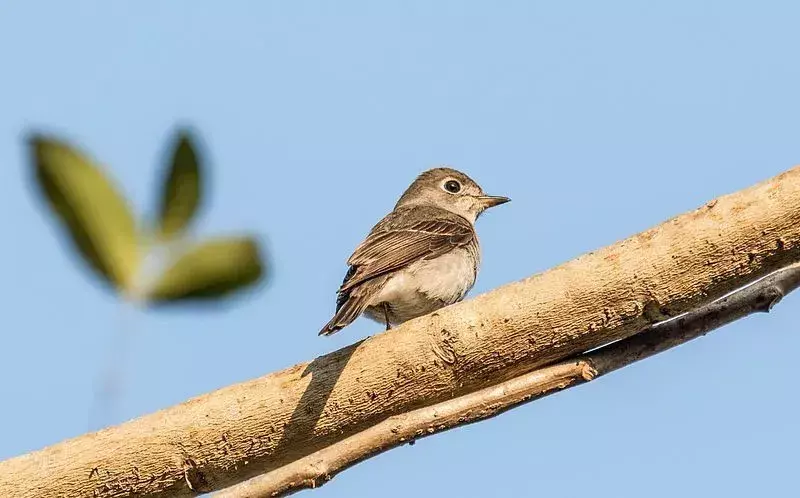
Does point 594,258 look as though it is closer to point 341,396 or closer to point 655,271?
point 655,271

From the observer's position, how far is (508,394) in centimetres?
484

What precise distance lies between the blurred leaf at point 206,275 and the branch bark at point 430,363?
394 cm

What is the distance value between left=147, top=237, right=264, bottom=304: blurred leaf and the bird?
505 cm

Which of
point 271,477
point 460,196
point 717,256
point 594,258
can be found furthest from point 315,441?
point 460,196

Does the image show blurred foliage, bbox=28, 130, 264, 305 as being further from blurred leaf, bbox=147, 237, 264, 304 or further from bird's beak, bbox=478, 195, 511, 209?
bird's beak, bbox=478, 195, 511, 209

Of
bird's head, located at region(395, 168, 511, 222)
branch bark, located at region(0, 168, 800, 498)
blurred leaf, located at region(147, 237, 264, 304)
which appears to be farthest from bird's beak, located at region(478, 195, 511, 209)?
blurred leaf, located at region(147, 237, 264, 304)

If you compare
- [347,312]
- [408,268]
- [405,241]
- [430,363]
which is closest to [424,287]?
[408,268]

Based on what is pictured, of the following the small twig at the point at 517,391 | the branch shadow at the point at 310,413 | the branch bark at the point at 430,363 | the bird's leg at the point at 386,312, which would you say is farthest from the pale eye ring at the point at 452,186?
the small twig at the point at 517,391

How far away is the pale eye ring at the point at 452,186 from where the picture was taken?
10.5 metres

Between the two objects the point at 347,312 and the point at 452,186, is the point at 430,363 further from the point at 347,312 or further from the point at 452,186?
the point at 452,186

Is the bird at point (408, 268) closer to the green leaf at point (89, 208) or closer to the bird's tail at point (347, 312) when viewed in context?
the bird's tail at point (347, 312)

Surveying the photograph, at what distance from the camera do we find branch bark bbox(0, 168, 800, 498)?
4914 mm

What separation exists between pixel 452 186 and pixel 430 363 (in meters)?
5.47

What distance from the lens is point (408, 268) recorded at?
25.6ft
